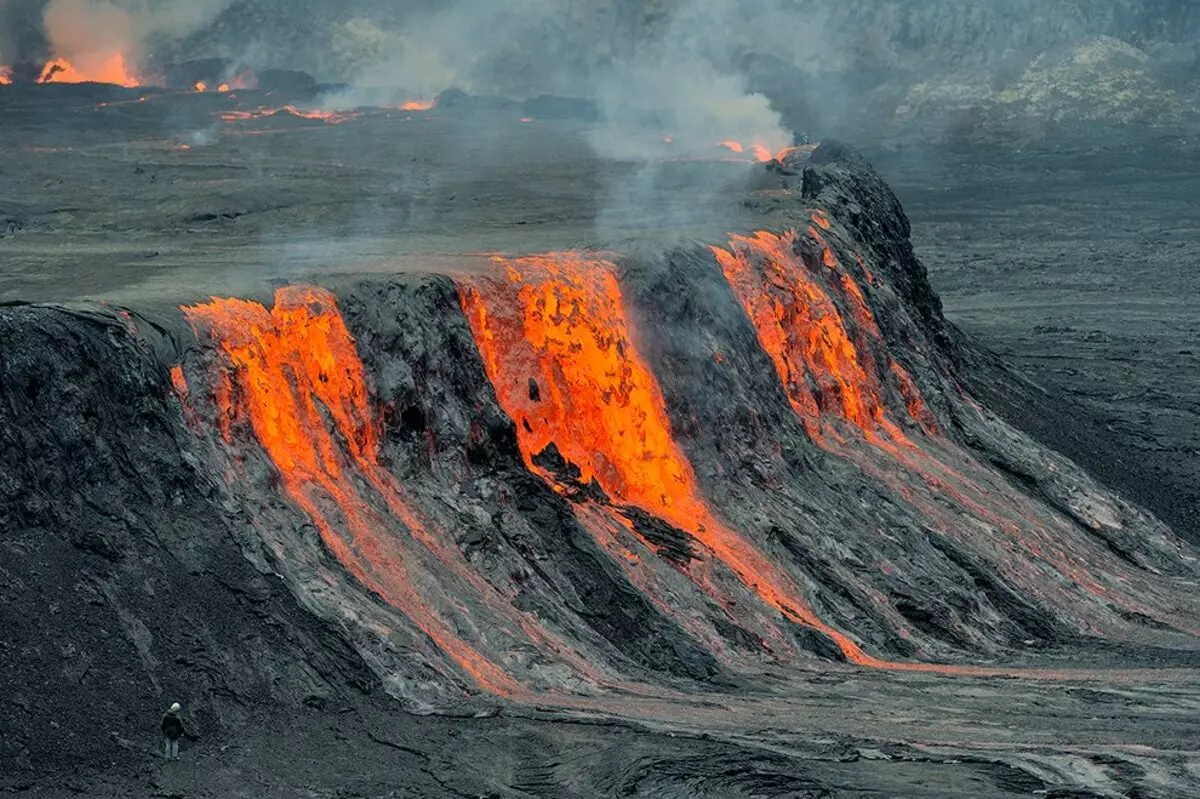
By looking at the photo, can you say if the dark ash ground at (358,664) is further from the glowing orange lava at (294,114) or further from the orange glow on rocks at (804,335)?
the glowing orange lava at (294,114)

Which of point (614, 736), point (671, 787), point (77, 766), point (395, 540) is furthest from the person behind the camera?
point (395, 540)

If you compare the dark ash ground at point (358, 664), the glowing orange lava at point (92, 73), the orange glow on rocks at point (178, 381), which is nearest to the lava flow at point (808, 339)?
the dark ash ground at point (358, 664)

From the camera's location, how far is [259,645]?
2548cm

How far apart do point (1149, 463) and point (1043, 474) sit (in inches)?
360

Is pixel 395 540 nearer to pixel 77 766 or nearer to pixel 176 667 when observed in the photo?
pixel 176 667

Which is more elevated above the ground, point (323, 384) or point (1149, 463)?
point (323, 384)

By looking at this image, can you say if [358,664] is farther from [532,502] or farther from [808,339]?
[808,339]

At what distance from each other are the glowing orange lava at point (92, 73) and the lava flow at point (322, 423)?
6874cm

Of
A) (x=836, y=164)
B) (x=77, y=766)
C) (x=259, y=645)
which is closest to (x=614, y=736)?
(x=259, y=645)

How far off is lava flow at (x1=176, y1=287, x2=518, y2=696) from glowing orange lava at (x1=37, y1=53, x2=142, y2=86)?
68737 mm

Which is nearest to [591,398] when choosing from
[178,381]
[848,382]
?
[848,382]

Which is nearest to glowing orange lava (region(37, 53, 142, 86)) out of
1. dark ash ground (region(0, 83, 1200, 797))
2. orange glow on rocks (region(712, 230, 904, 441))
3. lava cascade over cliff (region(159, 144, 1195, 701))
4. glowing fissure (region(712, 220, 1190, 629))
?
dark ash ground (region(0, 83, 1200, 797))

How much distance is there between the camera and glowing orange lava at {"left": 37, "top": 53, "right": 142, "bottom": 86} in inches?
3767

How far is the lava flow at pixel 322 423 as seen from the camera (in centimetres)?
2881
